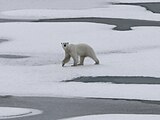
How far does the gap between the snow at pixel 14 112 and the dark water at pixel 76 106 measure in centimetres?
21

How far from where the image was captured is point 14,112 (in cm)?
1023

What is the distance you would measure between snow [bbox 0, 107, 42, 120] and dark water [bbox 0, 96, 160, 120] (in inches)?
8.4

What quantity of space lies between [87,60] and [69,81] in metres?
3.37

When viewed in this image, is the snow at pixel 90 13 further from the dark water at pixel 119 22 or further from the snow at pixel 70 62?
the dark water at pixel 119 22

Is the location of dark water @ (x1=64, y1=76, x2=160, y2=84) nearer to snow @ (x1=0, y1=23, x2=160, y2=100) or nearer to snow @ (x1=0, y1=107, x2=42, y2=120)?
snow @ (x1=0, y1=23, x2=160, y2=100)

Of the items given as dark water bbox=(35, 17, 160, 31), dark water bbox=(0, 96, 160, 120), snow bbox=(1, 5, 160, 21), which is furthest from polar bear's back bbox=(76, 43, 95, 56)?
snow bbox=(1, 5, 160, 21)

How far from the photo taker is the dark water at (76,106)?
10203mm

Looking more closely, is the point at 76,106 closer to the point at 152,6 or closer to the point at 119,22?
the point at 119,22

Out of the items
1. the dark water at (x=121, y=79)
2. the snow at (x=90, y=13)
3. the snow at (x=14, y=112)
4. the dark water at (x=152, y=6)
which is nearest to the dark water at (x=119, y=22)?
the snow at (x=90, y=13)

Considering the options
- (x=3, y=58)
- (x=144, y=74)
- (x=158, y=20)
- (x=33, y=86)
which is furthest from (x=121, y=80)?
(x=158, y=20)

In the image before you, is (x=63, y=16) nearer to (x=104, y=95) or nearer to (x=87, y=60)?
(x=87, y=60)

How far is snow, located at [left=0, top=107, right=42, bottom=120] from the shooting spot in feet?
32.7

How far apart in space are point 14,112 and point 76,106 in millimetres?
1238

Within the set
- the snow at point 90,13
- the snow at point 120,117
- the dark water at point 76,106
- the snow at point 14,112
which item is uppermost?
the snow at point 120,117
